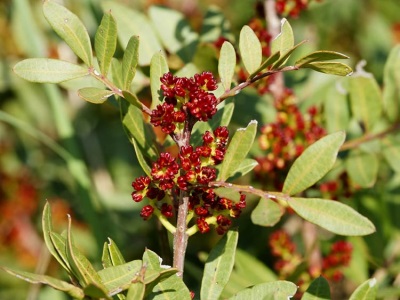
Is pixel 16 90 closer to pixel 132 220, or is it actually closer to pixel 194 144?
pixel 132 220

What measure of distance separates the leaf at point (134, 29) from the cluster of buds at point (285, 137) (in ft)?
0.89

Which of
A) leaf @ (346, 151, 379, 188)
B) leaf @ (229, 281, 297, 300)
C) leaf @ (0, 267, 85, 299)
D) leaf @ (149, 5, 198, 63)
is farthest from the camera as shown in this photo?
leaf @ (149, 5, 198, 63)

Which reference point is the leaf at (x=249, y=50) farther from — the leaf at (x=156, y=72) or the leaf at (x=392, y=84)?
the leaf at (x=392, y=84)

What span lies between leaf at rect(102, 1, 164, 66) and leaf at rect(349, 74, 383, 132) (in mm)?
391

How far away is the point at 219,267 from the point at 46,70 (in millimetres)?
361

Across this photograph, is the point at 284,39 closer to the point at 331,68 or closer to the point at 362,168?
the point at 331,68

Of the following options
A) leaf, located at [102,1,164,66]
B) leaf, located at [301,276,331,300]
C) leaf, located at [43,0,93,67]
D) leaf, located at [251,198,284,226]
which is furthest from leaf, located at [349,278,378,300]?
leaf, located at [102,1,164,66]

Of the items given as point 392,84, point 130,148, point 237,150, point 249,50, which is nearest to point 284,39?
point 249,50

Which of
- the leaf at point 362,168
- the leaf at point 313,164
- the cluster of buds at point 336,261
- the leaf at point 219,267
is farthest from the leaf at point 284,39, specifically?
the cluster of buds at point 336,261

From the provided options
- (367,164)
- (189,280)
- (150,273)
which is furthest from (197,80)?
(189,280)

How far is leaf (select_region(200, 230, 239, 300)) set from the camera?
0.96m

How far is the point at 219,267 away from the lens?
969 mm

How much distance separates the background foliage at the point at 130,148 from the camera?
1399 millimetres

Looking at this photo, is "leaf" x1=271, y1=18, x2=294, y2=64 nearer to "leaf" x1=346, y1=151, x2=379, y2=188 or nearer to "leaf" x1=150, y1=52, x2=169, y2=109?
"leaf" x1=150, y1=52, x2=169, y2=109
